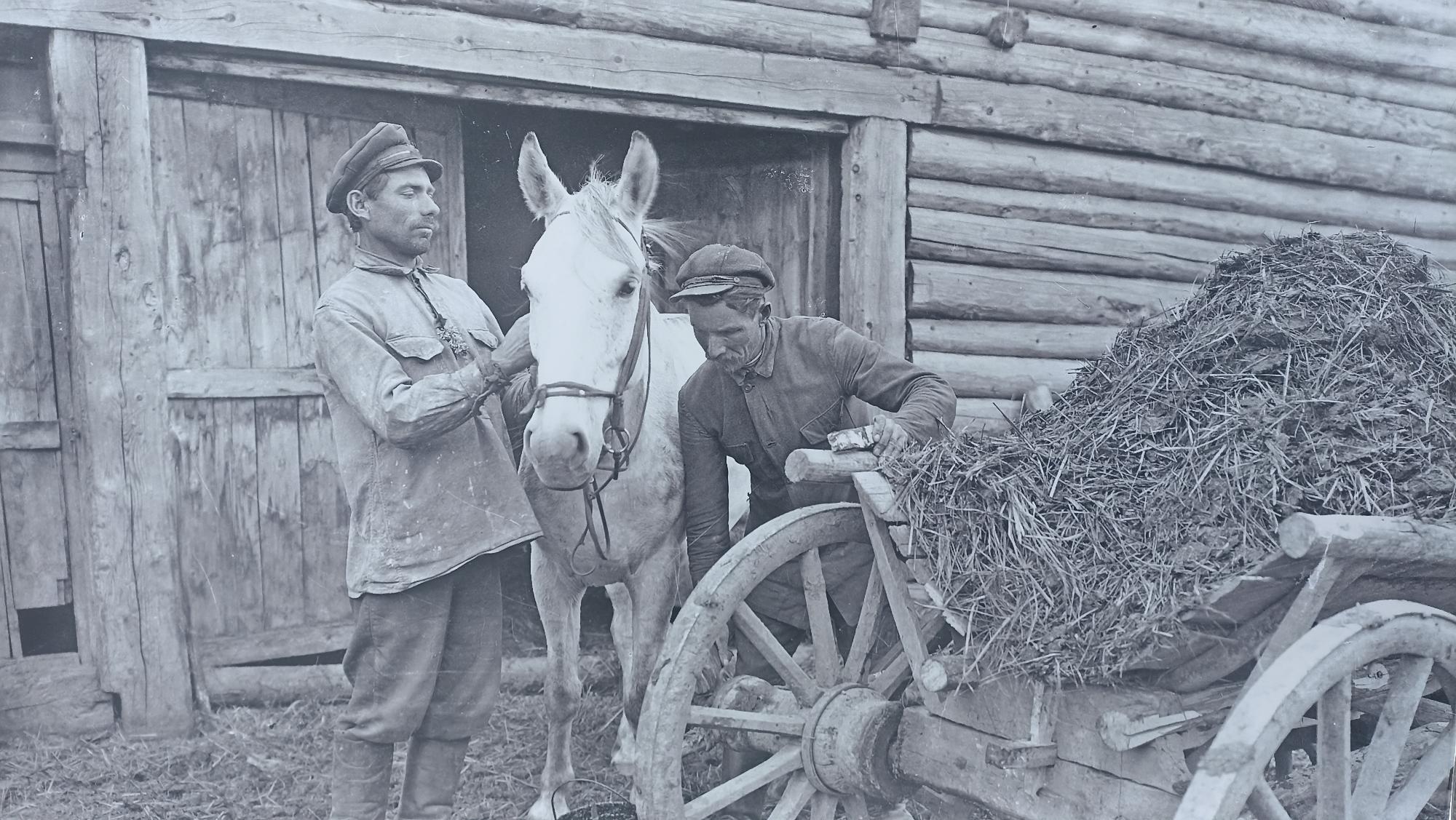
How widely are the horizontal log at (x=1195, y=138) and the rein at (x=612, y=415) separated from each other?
2.47m

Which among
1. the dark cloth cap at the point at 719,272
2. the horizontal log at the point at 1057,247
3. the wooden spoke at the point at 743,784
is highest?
the horizontal log at the point at 1057,247

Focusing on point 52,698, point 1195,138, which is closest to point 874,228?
point 1195,138

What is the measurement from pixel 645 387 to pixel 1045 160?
119 inches

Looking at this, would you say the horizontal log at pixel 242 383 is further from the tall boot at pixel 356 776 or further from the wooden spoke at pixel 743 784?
the wooden spoke at pixel 743 784

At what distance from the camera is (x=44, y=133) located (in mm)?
3523

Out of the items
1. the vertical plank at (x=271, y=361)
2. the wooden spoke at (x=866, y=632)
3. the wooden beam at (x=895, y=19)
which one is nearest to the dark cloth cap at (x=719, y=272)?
the wooden spoke at (x=866, y=632)

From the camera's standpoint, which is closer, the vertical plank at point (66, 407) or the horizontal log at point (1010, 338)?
the vertical plank at point (66, 407)

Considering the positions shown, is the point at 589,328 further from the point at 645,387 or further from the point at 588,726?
the point at 588,726

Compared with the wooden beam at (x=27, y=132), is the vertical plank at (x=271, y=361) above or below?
below

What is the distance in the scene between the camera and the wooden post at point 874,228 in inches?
188

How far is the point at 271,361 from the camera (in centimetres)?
395

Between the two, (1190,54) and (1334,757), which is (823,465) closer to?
(1334,757)

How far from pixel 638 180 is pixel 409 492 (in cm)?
121

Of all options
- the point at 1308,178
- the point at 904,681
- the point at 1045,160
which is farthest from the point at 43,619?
the point at 1308,178
